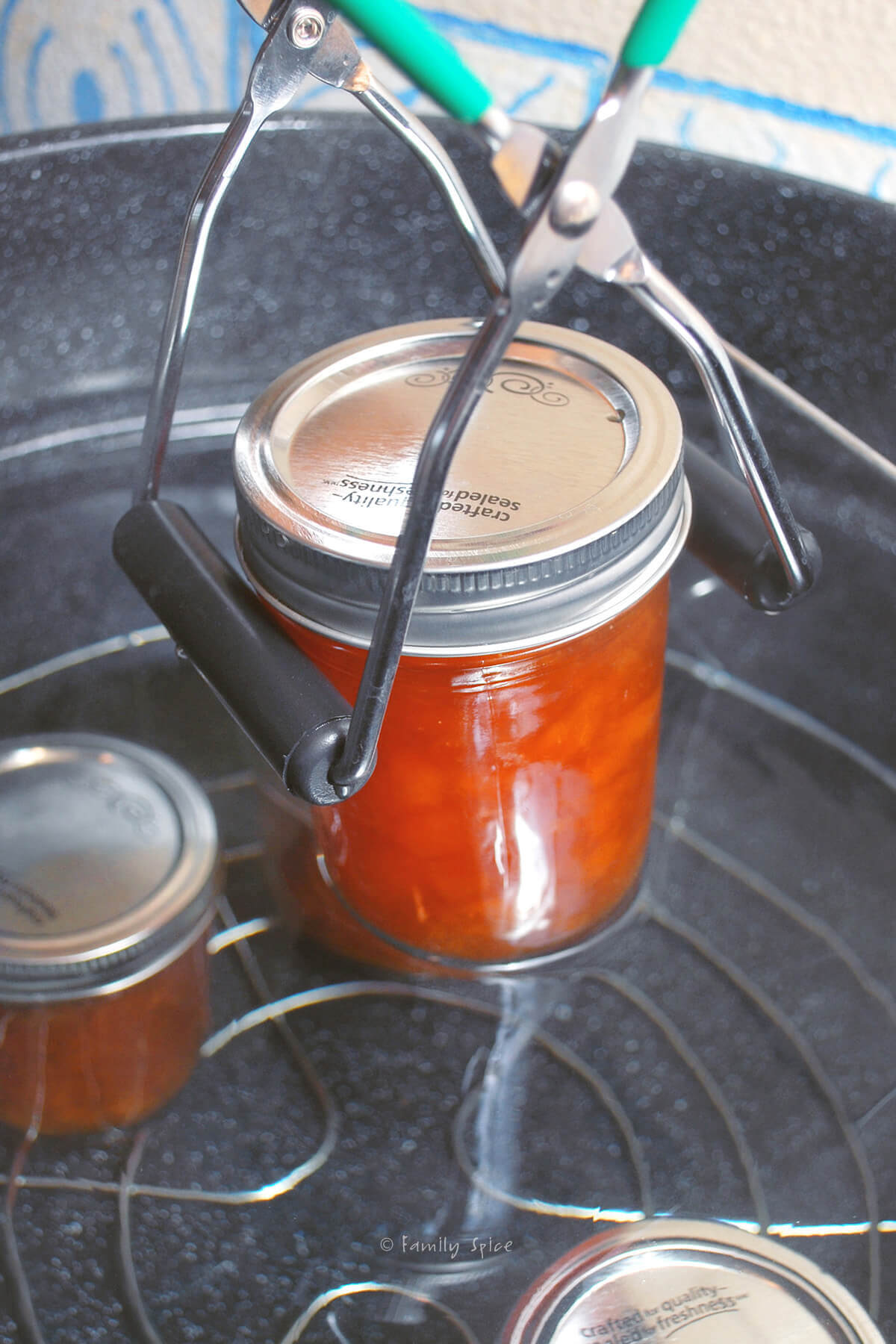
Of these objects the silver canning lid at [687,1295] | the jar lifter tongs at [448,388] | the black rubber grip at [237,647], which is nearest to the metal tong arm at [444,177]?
the jar lifter tongs at [448,388]

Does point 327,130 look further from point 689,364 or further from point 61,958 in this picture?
point 61,958

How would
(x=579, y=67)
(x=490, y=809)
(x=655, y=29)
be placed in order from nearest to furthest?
(x=655, y=29) < (x=490, y=809) < (x=579, y=67)

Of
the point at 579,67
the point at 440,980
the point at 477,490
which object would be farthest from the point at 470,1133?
the point at 579,67

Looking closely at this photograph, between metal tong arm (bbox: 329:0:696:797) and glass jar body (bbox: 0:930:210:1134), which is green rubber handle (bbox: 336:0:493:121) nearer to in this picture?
metal tong arm (bbox: 329:0:696:797)

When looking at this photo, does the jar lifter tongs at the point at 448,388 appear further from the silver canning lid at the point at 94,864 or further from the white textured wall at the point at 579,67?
the white textured wall at the point at 579,67

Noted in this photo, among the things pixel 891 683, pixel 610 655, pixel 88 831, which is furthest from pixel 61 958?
pixel 891 683

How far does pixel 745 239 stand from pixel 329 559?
0.25 m

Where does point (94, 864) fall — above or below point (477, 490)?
below

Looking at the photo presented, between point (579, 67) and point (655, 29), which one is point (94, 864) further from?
point (579, 67)

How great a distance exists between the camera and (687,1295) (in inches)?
10.7

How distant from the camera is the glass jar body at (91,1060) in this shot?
0.32m

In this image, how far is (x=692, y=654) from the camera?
0.45 m

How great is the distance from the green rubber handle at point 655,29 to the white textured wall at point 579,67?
0.36 m

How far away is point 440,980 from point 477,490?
0.14m
